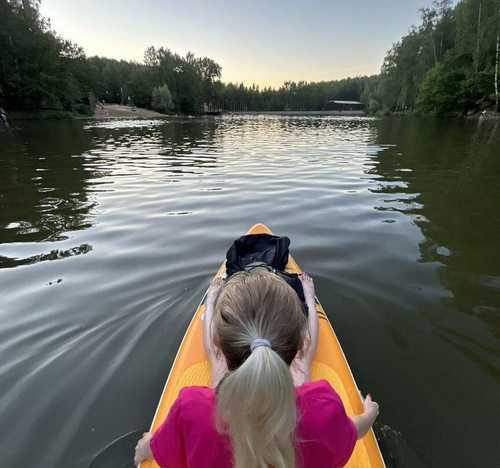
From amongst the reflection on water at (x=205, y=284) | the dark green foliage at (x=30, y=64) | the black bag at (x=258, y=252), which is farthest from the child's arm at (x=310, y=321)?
the dark green foliage at (x=30, y=64)

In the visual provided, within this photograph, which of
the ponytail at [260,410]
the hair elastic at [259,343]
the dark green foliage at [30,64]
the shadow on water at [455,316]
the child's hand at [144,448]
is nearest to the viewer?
the ponytail at [260,410]

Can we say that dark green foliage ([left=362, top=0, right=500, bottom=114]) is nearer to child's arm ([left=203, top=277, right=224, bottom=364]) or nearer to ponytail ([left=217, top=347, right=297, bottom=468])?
child's arm ([left=203, top=277, right=224, bottom=364])

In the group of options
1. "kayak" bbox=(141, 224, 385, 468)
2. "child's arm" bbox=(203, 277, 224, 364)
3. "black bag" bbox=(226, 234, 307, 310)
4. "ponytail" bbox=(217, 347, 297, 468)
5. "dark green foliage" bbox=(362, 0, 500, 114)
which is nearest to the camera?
"ponytail" bbox=(217, 347, 297, 468)

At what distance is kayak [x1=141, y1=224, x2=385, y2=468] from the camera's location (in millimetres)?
1955

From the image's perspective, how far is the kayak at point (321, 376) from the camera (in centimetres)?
196

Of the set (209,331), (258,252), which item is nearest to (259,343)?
(209,331)

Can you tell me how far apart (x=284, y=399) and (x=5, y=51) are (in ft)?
185

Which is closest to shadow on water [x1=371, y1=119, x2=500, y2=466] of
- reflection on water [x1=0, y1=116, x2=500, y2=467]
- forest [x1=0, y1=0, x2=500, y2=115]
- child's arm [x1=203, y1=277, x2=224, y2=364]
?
reflection on water [x1=0, y1=116, x2=500, y2=467]

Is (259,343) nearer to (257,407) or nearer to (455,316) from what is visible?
(257,407)

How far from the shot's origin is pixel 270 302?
139cm

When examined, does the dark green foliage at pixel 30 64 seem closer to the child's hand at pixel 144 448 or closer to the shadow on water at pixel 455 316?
the shadow on water at pixel 455 316

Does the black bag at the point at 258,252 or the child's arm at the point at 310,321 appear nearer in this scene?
the child's arm at the point at 310,321

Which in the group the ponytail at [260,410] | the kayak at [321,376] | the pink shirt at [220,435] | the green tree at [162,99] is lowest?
the green tree at [162,99]

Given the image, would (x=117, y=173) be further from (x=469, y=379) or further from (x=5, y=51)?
(x=5, y=51)
